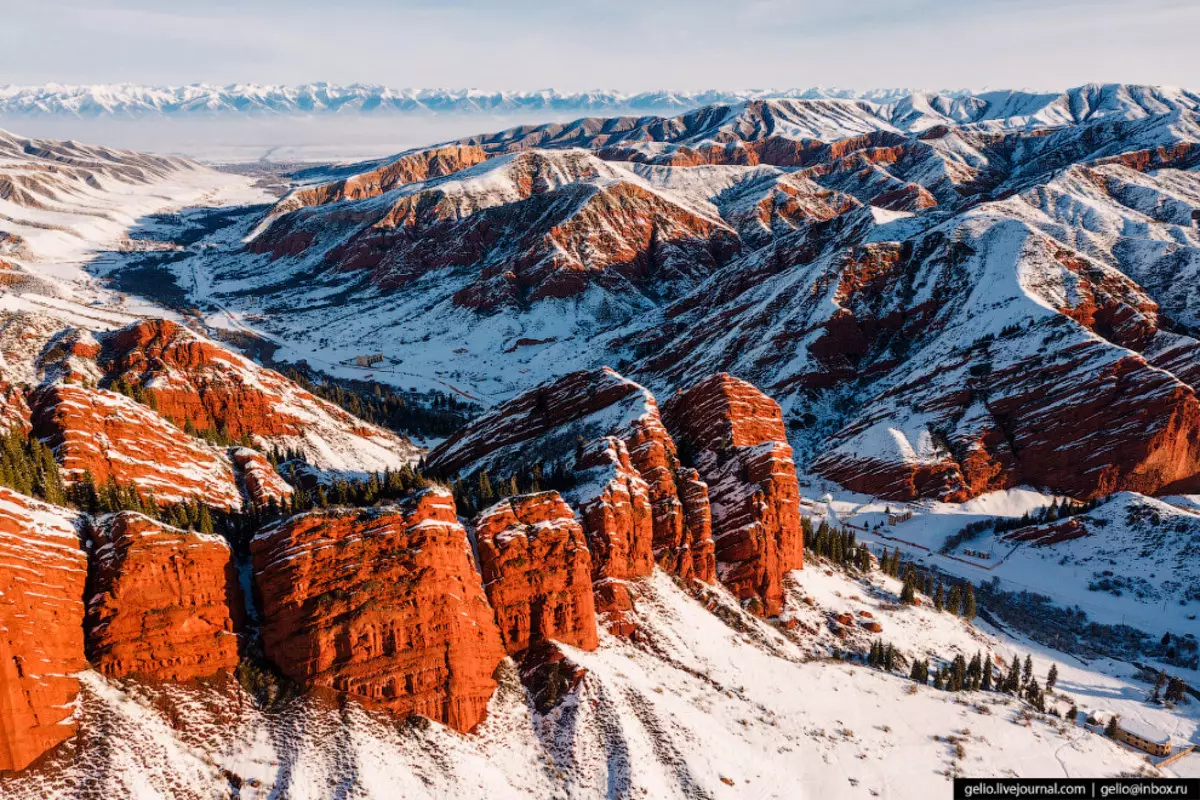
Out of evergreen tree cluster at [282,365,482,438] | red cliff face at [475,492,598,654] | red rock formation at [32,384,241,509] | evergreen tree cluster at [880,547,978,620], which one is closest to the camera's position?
red cliff face at [475,492,598,654]

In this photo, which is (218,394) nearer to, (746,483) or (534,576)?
(534,576)

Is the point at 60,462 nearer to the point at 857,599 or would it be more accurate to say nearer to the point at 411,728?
the point at 411,728

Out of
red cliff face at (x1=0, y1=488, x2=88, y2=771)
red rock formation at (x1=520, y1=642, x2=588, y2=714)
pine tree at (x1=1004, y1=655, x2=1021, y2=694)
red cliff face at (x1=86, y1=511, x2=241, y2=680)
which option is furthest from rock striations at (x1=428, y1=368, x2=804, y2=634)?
red cliff face at (x1=0, y1=488, x2=88, y2=771)

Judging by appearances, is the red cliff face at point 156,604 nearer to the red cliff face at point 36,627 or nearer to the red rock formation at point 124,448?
the red cliff face at point 36,627

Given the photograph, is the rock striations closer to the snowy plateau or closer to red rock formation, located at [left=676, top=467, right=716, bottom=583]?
red rock formation, located at [left=676, top=467, right=716, bottom=583]

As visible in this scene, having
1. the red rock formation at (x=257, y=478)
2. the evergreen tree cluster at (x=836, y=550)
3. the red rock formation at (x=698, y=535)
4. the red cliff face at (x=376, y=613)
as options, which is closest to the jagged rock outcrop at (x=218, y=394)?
the red rock formation at (x=257, y=478)

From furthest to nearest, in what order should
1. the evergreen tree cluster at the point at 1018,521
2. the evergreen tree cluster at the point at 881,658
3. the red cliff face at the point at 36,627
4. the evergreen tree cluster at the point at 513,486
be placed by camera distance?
1. the evergreen tree cluster at the point at 1018,521
2. the evergreen tree cluster at the point at 881,658
3. the evergreen tree cluster at the point at 513,486
4. the red cliff face at the point at 36,627
